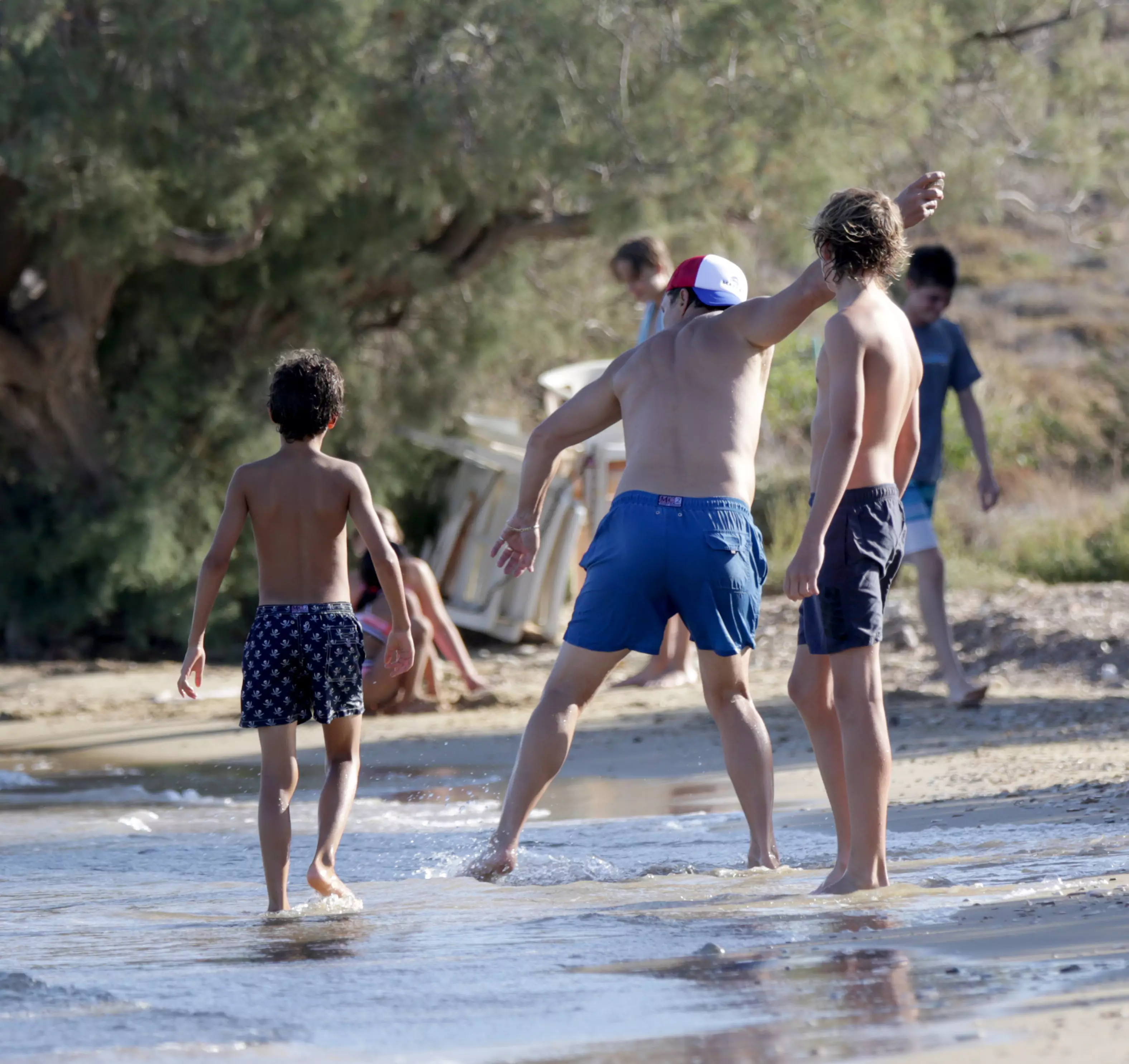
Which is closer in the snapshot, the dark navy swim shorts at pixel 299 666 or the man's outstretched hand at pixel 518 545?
the dark navy swim shorts at pixel 299 666

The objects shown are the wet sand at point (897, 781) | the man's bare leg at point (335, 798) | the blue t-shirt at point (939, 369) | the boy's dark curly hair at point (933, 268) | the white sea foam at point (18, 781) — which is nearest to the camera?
the wet sand at point (897, 781)

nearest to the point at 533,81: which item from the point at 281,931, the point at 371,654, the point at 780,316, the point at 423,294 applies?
the point at 423,294

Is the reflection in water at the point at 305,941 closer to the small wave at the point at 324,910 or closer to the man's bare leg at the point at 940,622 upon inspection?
the small wave at the point at 324,910

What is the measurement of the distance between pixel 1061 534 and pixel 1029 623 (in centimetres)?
392

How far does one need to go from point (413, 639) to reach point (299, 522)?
349 centimetres

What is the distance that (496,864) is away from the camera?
4.46 m

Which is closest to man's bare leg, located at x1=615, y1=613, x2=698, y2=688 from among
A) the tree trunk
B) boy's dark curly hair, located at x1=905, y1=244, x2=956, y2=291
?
boy's dark curly hair, located at x1=905, y1=244, x2=956, y2=291

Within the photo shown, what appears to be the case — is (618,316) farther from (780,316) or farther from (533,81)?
(780,316)

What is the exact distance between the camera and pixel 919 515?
7.06m

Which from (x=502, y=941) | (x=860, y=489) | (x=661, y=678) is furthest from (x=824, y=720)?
(x=661, y=678)

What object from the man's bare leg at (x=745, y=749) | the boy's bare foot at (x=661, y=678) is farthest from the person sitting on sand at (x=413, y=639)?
the man's bare leg at (x=745, y=749)

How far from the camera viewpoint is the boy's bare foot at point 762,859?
4441 mm

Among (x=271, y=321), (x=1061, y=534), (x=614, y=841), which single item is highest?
(x=271, y=321)

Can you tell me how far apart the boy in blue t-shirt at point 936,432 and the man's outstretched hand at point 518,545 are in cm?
278
